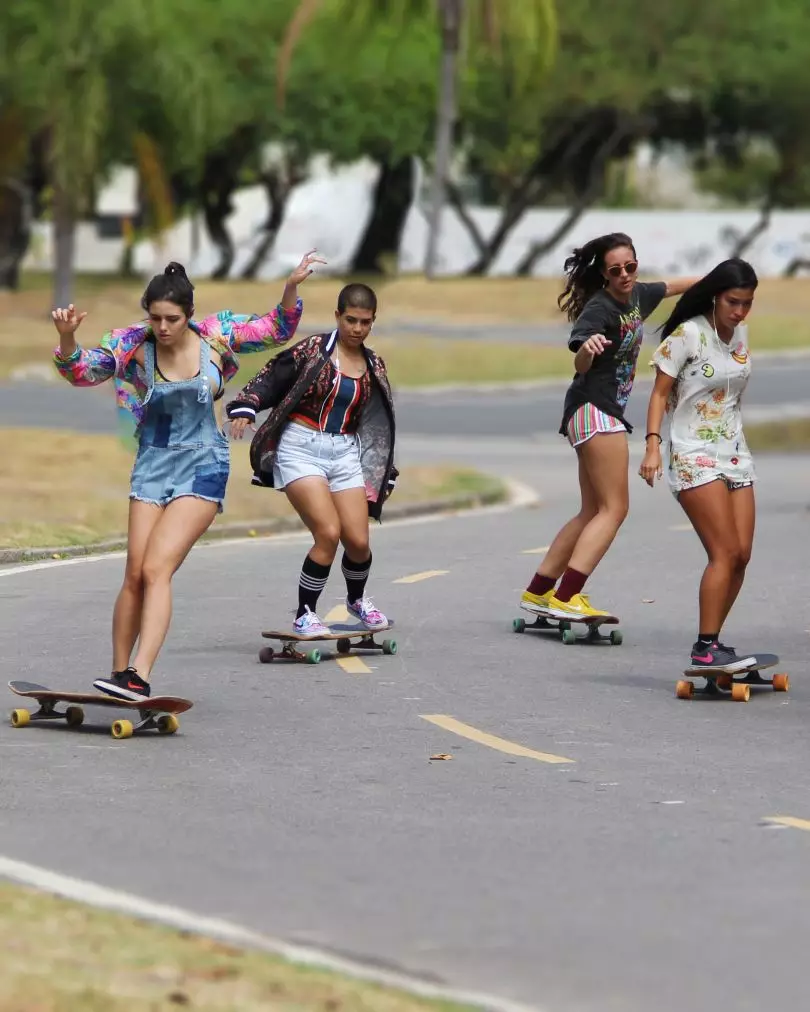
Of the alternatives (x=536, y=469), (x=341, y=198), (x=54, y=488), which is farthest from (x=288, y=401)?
(x=341, y=198)

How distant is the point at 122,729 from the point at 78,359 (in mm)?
1491

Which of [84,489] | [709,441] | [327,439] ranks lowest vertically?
[84,489]

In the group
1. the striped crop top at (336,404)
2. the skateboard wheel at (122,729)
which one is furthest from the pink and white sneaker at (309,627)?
the skateboard wheel at (122,729)

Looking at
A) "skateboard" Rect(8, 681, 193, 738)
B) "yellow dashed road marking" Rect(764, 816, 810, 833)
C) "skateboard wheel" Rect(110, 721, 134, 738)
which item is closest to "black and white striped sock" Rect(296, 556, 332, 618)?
"skateboard" Rect(8, 681, 193, 738)

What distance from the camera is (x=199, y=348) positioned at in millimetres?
10000

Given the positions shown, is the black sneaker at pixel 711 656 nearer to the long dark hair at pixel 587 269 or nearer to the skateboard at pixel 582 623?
the skateboard at pixel 582 623

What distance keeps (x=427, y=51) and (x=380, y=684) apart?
52.6 m

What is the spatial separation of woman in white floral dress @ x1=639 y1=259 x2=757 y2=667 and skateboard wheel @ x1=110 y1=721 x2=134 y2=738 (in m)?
2.72

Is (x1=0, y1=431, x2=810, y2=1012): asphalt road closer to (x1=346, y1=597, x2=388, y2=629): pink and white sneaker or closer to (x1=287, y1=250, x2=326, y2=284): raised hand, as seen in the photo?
(x1=346, y1=597, x2=388, y2=629): pink and white sneaker

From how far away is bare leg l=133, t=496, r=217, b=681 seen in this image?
969 centimetres

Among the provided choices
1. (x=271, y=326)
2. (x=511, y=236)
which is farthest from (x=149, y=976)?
(x=511, y=236)

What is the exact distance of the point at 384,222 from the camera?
73.6 m

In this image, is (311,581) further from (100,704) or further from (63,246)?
(63,246)

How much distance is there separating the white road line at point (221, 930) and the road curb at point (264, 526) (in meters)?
9.19
